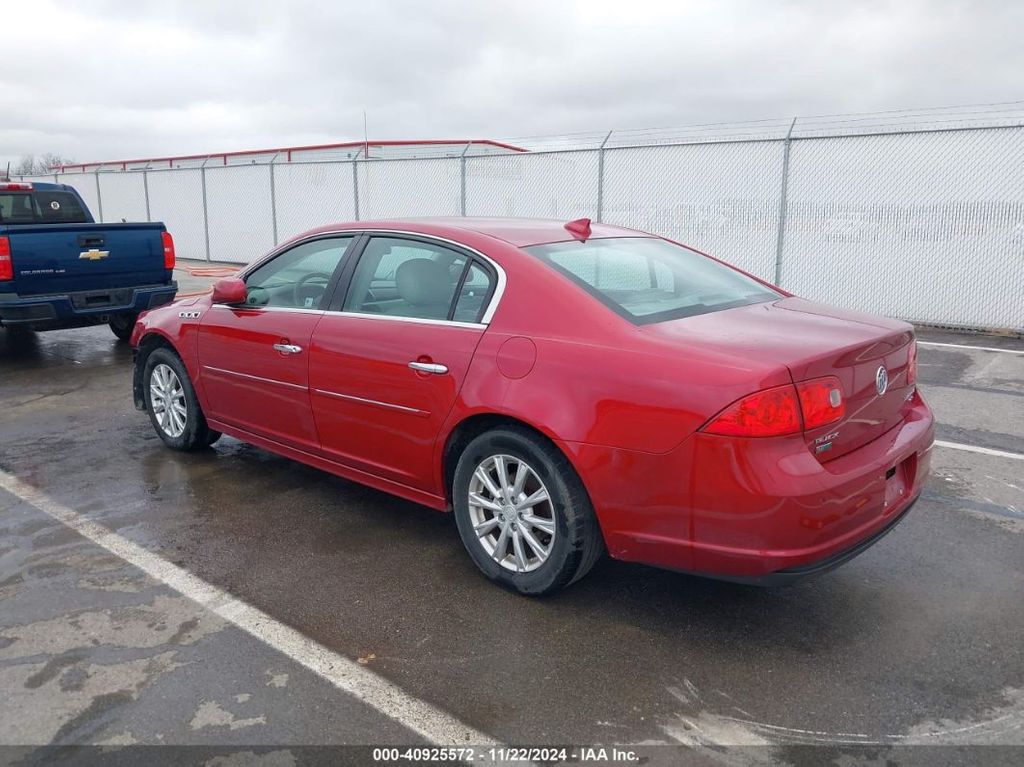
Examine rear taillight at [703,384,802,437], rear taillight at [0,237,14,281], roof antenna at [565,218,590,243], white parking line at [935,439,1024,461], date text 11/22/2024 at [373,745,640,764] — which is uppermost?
roof antenna at [565,218,590,243]

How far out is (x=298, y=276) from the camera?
4699mm

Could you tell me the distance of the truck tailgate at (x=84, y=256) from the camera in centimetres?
811

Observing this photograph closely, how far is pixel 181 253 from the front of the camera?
74.5 feet

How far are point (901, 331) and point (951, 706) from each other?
4.74 feet

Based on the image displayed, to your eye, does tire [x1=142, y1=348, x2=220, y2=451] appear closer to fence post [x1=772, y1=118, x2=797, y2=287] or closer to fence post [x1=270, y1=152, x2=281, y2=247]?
fence post [x1=772, y1=118, x2=797, y2=287]

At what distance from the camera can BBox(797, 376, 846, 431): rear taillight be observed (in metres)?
2.96

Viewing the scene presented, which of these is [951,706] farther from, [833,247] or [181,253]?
[181,253]

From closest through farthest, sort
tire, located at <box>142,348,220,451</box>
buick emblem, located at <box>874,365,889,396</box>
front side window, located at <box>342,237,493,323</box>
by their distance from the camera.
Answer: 1. buick emblem, located at <box>874,365,889,396</box>
2. front side window, located at <box>342,237,493,323</box>
3. tire, located at <box>142,348,220,451</box>

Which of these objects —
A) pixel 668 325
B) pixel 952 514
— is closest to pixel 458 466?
pixel 668 325

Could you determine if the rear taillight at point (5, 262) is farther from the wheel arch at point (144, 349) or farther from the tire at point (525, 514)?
the tire at point (525, 514)

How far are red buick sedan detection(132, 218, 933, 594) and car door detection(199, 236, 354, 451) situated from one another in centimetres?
2

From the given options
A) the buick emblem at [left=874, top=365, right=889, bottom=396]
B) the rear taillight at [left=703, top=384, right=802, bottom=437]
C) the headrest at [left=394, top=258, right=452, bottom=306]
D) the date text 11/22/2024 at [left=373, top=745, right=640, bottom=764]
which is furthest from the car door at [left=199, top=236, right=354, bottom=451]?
the buick emblem at [left=874, top=365, right=889, bottom=396]

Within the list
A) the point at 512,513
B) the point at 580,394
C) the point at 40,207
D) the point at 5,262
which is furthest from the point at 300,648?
the point at 40,207

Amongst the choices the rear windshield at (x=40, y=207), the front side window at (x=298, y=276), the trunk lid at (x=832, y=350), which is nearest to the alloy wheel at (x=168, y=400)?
the front side window at (x=298, y=276)
